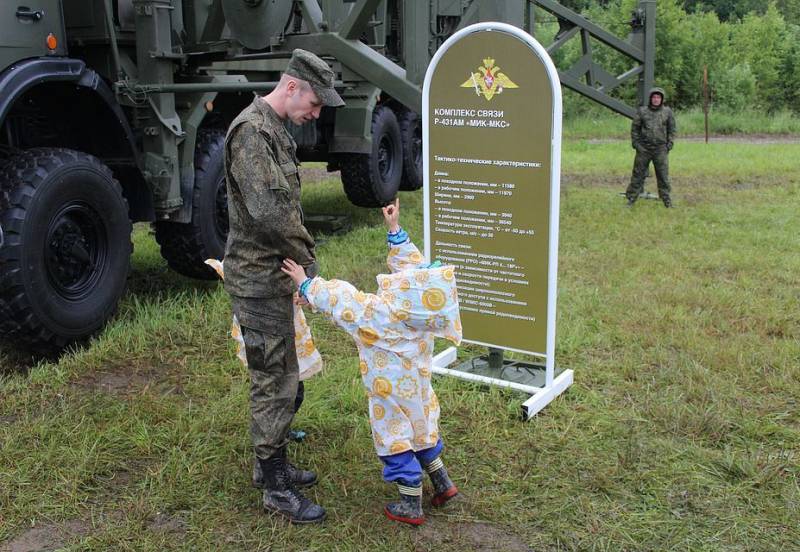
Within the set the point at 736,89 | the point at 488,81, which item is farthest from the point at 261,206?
the point at 736,89

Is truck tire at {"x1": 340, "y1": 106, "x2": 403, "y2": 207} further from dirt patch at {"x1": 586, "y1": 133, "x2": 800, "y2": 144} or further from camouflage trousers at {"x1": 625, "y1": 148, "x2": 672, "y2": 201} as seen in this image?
dirt patch at {"x1": 586, "y1": 133, "x2": 800, "y2": 144}

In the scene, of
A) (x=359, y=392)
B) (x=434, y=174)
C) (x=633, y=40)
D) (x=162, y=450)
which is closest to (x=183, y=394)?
(x=162, y=450)

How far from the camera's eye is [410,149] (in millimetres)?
9109

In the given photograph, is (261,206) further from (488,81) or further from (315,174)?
(315,174)

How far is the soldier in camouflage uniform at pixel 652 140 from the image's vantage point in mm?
9594

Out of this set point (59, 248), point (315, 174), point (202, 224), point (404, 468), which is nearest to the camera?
point (404, 468)

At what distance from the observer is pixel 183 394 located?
4.32 meters

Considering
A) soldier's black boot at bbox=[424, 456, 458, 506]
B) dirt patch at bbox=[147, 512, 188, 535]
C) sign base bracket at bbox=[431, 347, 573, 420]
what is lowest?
dirt patch at bbox=[147, 512, 188, 535]

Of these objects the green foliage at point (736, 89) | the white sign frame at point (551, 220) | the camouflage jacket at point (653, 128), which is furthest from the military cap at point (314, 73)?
the green foliage at point (736, 89)

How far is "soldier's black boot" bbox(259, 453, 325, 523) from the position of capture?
3.11 m

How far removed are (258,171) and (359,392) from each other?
171cm

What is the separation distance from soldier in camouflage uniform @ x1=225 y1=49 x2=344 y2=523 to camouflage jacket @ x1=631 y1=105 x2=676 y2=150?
24.6 ft

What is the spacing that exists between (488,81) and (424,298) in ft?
5.61

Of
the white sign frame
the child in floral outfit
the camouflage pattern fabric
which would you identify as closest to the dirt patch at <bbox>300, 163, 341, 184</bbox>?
the white sign frame
